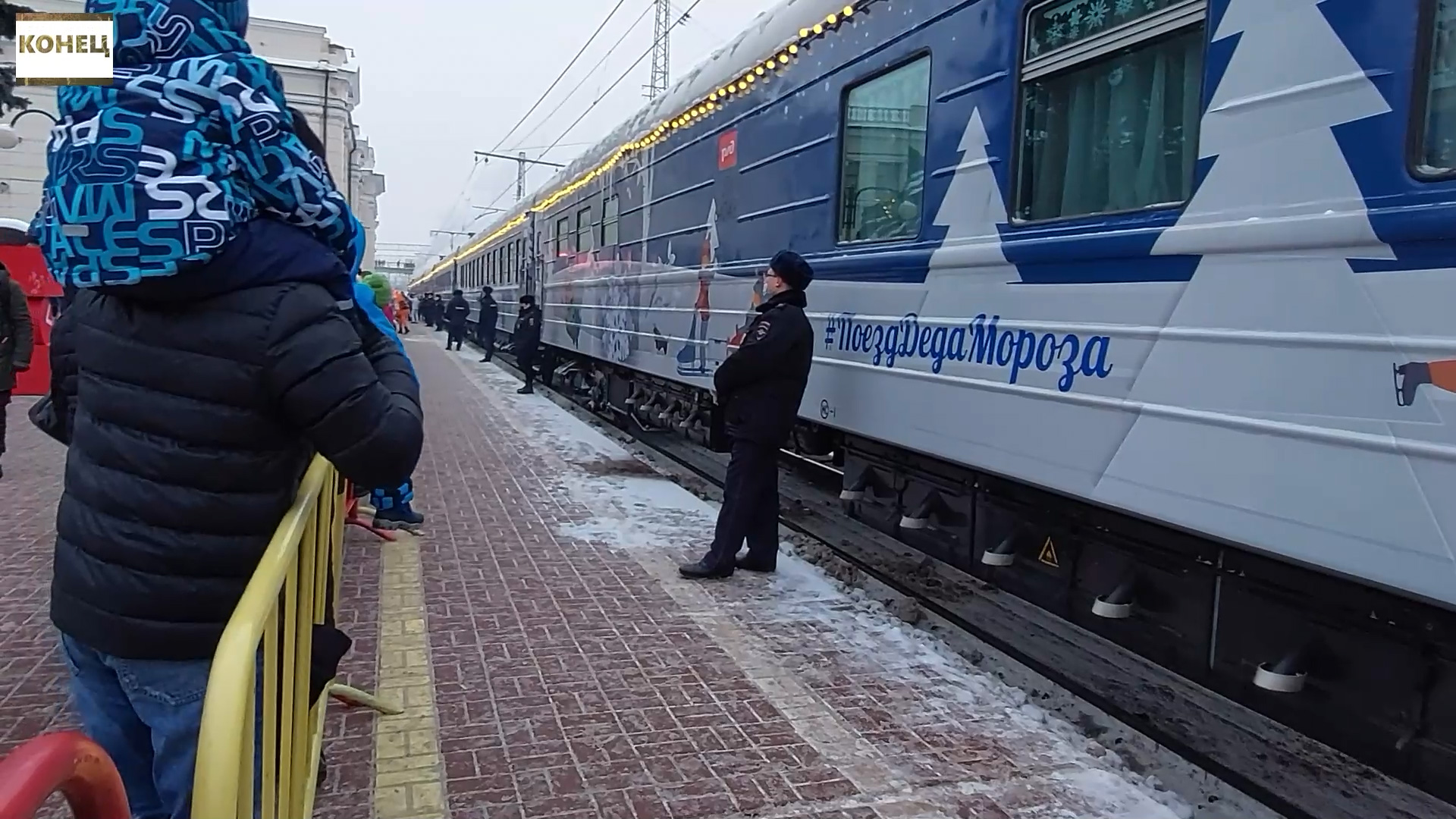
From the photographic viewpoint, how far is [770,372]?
5297 millimetres

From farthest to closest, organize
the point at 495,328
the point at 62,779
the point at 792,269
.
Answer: the point at 495,328, the point at 792,269, the point at 62,779

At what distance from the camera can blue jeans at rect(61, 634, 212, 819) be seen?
187 centimetres

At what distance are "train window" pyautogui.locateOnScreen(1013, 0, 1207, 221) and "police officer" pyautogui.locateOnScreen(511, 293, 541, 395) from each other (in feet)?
39.0

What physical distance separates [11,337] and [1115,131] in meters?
7.17

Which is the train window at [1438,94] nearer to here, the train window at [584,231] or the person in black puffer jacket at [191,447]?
the person in black puffer jacket at [191,447]

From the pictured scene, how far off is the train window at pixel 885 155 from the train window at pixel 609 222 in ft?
18.0

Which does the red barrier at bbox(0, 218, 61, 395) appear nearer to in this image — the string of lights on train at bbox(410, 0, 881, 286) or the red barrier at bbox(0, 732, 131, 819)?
the string of lights on train at bbox(410, 0, 881, 286)

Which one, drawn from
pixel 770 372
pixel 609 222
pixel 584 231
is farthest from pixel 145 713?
pixel 584 231

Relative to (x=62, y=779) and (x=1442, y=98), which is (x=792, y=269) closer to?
(x=1442, y=98)

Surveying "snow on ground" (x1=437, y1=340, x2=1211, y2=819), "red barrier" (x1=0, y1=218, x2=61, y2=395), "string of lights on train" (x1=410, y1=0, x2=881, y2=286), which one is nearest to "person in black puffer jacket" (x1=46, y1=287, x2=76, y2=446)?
"snow on ground" (x1=437, y1=340, x2=1211, y2=819)

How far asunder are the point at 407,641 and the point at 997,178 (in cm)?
312

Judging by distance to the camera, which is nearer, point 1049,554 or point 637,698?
point 637,698

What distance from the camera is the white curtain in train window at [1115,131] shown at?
3.42m

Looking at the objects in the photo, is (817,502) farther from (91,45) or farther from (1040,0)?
(91,45)
